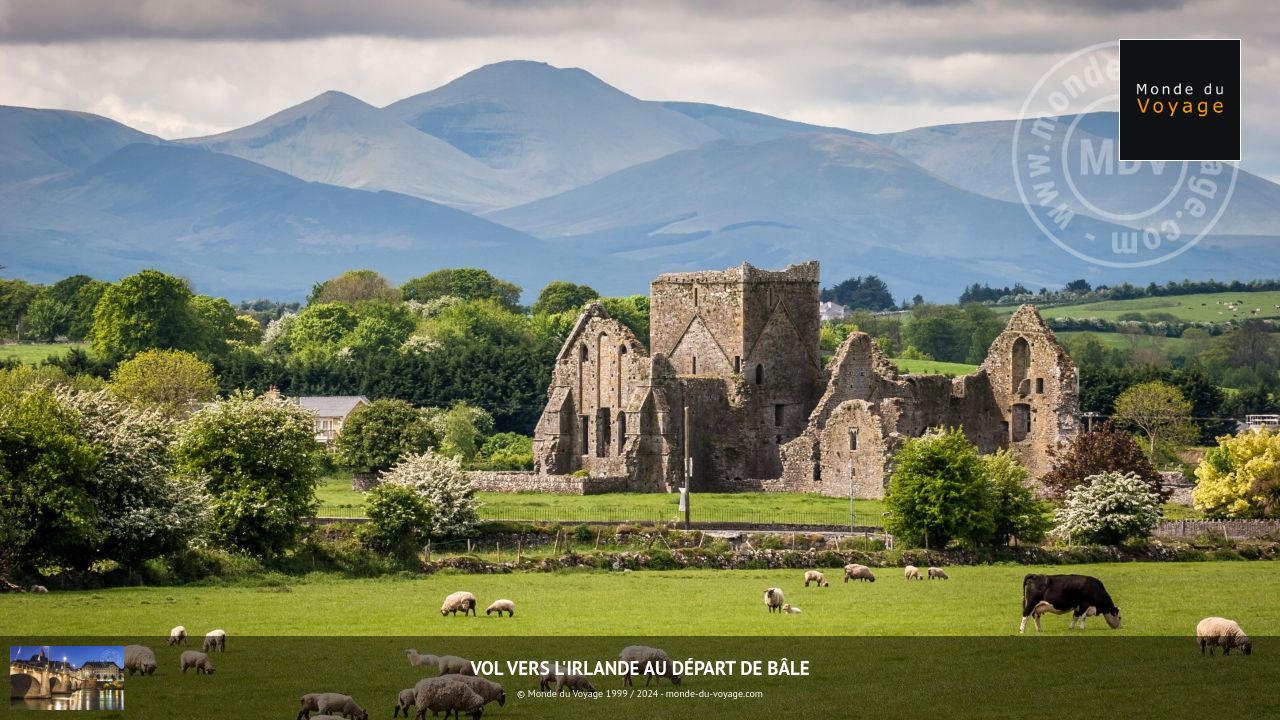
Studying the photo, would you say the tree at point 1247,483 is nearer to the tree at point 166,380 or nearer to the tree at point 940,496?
the tree at point 940,496

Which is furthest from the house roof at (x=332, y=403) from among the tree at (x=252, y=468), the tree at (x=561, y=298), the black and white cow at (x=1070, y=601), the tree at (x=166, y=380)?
the black and white cow at (x=1070, y=601)

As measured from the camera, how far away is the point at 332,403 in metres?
118

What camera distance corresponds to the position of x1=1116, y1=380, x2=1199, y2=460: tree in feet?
359

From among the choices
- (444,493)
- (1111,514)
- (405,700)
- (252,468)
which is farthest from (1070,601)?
(444,493)

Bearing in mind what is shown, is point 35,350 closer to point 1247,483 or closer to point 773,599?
point 1247,483

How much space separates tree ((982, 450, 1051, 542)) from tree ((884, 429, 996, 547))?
60cm

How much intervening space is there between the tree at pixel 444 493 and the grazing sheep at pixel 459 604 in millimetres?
15869

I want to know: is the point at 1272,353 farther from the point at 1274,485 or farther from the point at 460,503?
the point at 460,503

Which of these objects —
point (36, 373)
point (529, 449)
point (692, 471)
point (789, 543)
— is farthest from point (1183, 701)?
point (36, 373)

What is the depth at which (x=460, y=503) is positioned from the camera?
6469 centimetres

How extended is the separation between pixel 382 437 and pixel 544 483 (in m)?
8.76

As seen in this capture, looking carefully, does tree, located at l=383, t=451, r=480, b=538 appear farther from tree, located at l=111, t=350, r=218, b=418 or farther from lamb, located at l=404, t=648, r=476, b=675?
tree, located at l=111, t=350, r=218, b=418

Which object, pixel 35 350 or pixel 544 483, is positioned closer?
pixel 544 483

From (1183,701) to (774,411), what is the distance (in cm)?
5660
